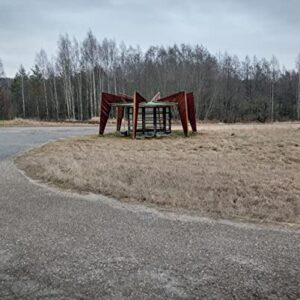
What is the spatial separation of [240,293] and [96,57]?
51.0 m

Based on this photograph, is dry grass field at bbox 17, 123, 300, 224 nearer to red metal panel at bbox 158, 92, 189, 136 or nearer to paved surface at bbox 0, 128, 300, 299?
paved surface at bbox 0, 128, 300, 299

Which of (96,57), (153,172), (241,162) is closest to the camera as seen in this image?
(153,172)

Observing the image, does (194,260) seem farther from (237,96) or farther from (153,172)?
(237,96)

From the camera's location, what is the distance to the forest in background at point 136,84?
164 feet

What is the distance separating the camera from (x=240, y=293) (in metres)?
2.68

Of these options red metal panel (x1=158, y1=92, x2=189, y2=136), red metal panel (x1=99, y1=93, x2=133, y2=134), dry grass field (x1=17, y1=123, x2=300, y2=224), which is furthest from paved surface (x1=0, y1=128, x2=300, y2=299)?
red metal panel (x1=99, y1=93, x2=133, y2=134)

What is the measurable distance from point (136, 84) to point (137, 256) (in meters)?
51.8

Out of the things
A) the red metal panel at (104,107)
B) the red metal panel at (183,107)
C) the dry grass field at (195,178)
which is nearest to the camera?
the dry grass field at (195,178)

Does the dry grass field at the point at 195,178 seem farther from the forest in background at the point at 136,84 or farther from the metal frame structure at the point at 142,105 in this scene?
the forest in background at the point at 136,84

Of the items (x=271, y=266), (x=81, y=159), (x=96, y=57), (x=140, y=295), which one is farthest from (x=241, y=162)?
(x=96, y=57)

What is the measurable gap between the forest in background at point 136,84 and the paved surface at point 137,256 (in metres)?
43.5

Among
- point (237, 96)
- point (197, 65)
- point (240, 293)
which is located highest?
point (197, 65)

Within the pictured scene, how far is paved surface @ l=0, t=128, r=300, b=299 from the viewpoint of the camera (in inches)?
108

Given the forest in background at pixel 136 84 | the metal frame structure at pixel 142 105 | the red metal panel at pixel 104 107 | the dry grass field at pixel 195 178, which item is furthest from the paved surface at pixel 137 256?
the forest in background at pixel 136 84
